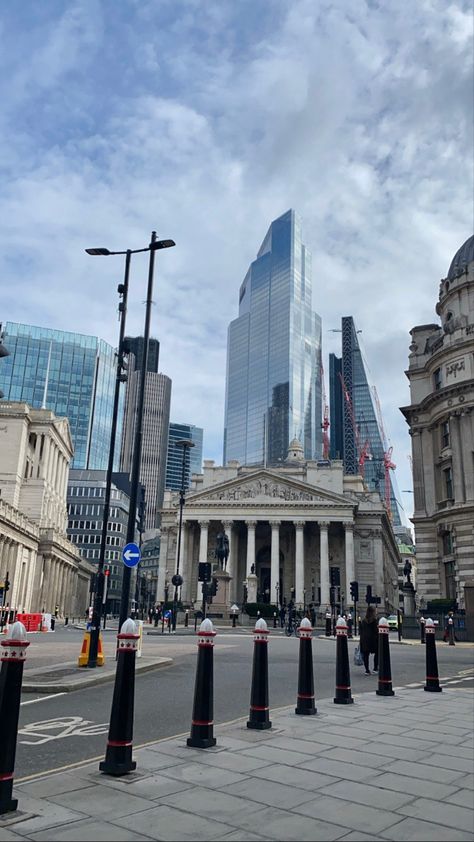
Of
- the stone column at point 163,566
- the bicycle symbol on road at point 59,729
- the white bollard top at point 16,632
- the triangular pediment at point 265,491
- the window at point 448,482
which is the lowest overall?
the bicycle symbol on road at point 59,729

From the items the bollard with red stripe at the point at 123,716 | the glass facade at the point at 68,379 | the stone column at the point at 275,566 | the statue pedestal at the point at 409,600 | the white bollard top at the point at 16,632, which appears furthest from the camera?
the glass facade at the point at 68,379

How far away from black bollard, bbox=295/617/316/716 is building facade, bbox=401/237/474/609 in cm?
3610

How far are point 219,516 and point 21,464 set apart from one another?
2540 cm

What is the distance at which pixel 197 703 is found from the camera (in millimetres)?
7047

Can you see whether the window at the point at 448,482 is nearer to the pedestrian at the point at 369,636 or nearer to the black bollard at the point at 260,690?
the pedestrian at the point at 369,636

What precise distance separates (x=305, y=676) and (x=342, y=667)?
165 cm

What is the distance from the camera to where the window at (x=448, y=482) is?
157 feet

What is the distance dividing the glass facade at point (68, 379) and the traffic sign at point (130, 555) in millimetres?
123069

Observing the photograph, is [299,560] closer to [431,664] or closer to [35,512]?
[35,512]

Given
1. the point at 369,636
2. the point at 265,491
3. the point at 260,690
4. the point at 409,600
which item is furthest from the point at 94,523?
the point at 260,690

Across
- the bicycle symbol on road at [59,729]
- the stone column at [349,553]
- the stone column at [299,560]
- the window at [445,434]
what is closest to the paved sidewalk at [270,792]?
the bicycle symbol on road at [59,729]

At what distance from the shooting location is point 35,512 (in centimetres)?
7475

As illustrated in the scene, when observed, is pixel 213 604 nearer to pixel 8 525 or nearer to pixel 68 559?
pixel 8 525

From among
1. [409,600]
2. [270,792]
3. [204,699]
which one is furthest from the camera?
[409,600]
